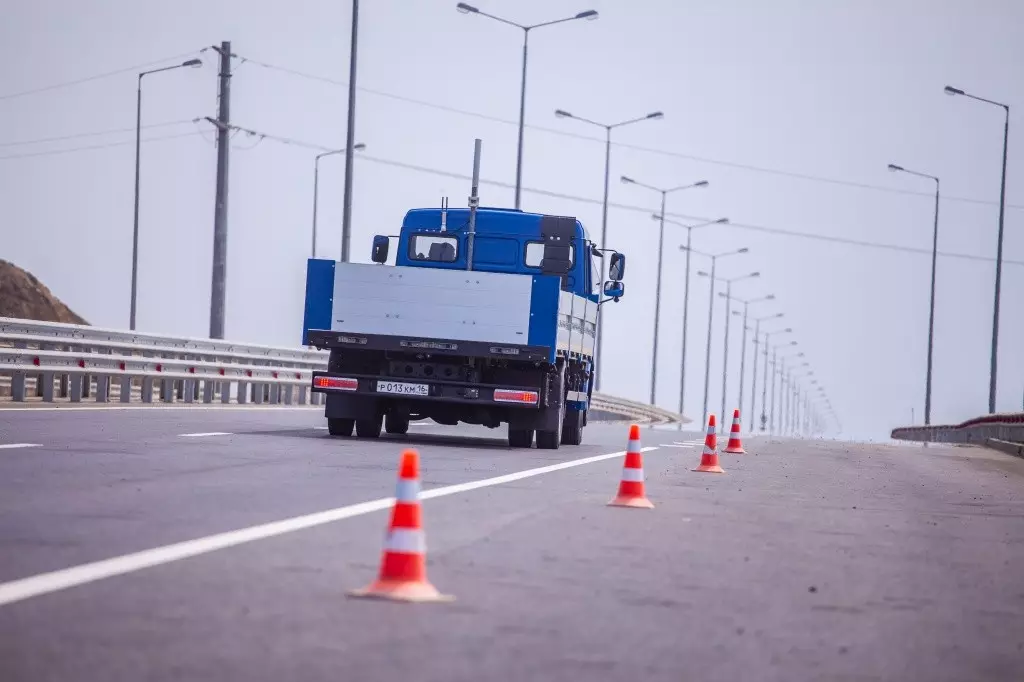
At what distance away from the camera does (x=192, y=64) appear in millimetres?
45250

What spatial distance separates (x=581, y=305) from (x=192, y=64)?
24.3 metres

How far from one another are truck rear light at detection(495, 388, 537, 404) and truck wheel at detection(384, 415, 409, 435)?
3.40 metres

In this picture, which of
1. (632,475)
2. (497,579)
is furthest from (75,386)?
(497,579)

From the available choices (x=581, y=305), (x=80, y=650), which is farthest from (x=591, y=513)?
(x=581, y=305)

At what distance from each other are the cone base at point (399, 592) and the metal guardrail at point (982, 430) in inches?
Result: 1201

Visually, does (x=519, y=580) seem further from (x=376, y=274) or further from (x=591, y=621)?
(x=376, y=274)

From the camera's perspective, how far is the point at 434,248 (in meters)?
24.2

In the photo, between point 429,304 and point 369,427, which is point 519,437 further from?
point 429,304

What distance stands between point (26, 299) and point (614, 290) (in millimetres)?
65802

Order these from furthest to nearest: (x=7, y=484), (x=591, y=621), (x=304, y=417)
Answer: (x=304, y=417)
(x=7, y=484)
(x=591, y=621)

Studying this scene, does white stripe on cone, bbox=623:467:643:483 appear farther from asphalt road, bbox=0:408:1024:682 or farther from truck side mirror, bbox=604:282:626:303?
truck side mirror, bbox=604:282:626:303

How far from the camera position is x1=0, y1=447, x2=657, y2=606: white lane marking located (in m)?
6.99

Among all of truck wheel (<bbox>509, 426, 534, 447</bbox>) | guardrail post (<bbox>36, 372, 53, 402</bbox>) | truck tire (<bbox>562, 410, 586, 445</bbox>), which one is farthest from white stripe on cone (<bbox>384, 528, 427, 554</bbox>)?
guardrail post (<bbox>36, 372, 53, 402</bbox>)

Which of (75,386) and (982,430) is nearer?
(75,386)
